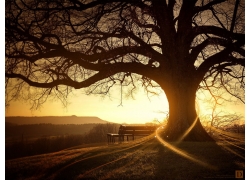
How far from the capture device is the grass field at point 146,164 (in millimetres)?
5984

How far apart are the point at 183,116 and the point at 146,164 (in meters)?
3.25

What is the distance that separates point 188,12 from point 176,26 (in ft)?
2.82

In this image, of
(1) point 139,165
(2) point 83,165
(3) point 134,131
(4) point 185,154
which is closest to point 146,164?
(1) point 139,165

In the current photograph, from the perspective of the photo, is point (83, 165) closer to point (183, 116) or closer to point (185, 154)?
point (185, 154)

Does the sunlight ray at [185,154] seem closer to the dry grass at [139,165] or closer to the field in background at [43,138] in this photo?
the dry grass at [139,165]

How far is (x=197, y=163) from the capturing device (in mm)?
6469

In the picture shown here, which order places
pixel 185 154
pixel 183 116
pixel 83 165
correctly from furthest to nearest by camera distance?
1. pixel 183 116
2. pixel 185 154
3. pixel 83 165

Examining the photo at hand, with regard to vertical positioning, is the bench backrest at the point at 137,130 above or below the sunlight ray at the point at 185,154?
above

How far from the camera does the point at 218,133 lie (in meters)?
12.3

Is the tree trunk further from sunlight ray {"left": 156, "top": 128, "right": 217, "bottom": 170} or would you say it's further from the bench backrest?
the bench backrest

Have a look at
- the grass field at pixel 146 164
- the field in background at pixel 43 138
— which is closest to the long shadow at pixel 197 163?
the grass field at pixel 146 164

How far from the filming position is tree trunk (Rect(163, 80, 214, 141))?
30.3 ft

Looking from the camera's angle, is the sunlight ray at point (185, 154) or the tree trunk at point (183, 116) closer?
the sunlight ray at point (185, 154)

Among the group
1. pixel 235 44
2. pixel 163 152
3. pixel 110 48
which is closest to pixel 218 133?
pixel 235 44
